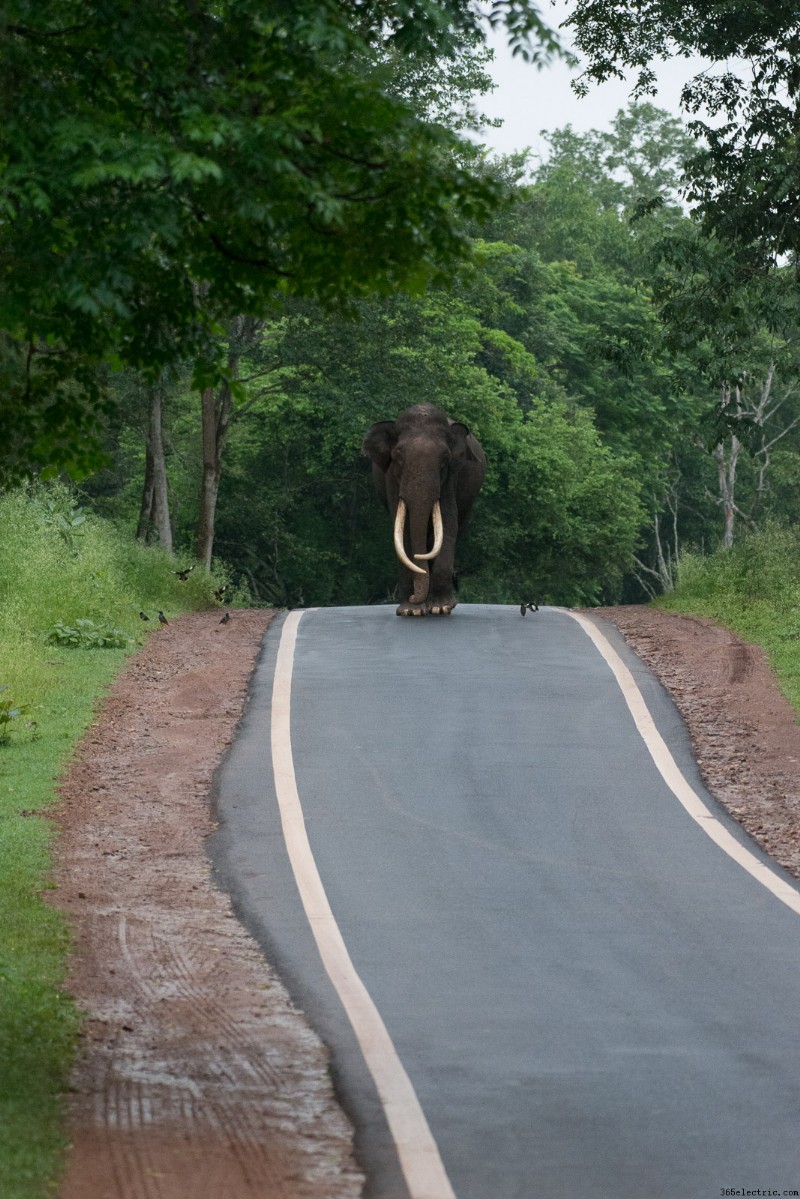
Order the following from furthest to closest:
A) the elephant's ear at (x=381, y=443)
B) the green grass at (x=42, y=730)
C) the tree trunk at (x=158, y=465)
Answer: the tree trunk at (x=158, y=465) < the elephant's ear at (x=381, y=443) < the green grass at (x=42, y=730)

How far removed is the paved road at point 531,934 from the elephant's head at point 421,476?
18.4ft

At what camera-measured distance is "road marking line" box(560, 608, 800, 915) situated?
10.8m

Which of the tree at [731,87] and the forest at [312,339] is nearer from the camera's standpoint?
the forest at [312,339]

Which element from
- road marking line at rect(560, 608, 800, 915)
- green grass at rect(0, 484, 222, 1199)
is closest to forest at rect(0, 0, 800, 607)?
green grass at rect(0, 484, 222, 1199)

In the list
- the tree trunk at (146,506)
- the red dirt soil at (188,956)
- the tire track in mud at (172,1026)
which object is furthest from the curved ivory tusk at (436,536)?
the tree trunk at (146,506)

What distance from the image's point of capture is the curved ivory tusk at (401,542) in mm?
23484

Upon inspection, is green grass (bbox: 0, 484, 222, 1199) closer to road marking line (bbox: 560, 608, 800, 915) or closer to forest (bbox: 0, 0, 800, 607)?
forest (bbox: 0, 0, 800, 607)

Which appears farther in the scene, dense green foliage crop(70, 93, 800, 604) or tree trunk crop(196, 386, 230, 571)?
tree trunk crop(196, 386, 230, 571)

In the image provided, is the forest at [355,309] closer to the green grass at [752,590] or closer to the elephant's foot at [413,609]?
the green grass at [752,590]

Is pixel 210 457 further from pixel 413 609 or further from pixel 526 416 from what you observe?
pixel 526 416

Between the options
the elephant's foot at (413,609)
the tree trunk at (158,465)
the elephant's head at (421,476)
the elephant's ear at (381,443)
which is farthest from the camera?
the tree trunk at (158,465)

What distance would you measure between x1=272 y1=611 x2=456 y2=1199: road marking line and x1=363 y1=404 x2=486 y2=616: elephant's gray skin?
30.5ft

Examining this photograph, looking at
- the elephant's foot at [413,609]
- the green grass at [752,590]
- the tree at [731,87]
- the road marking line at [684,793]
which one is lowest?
the road marking line at [684,793]

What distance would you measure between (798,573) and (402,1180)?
19996mm
